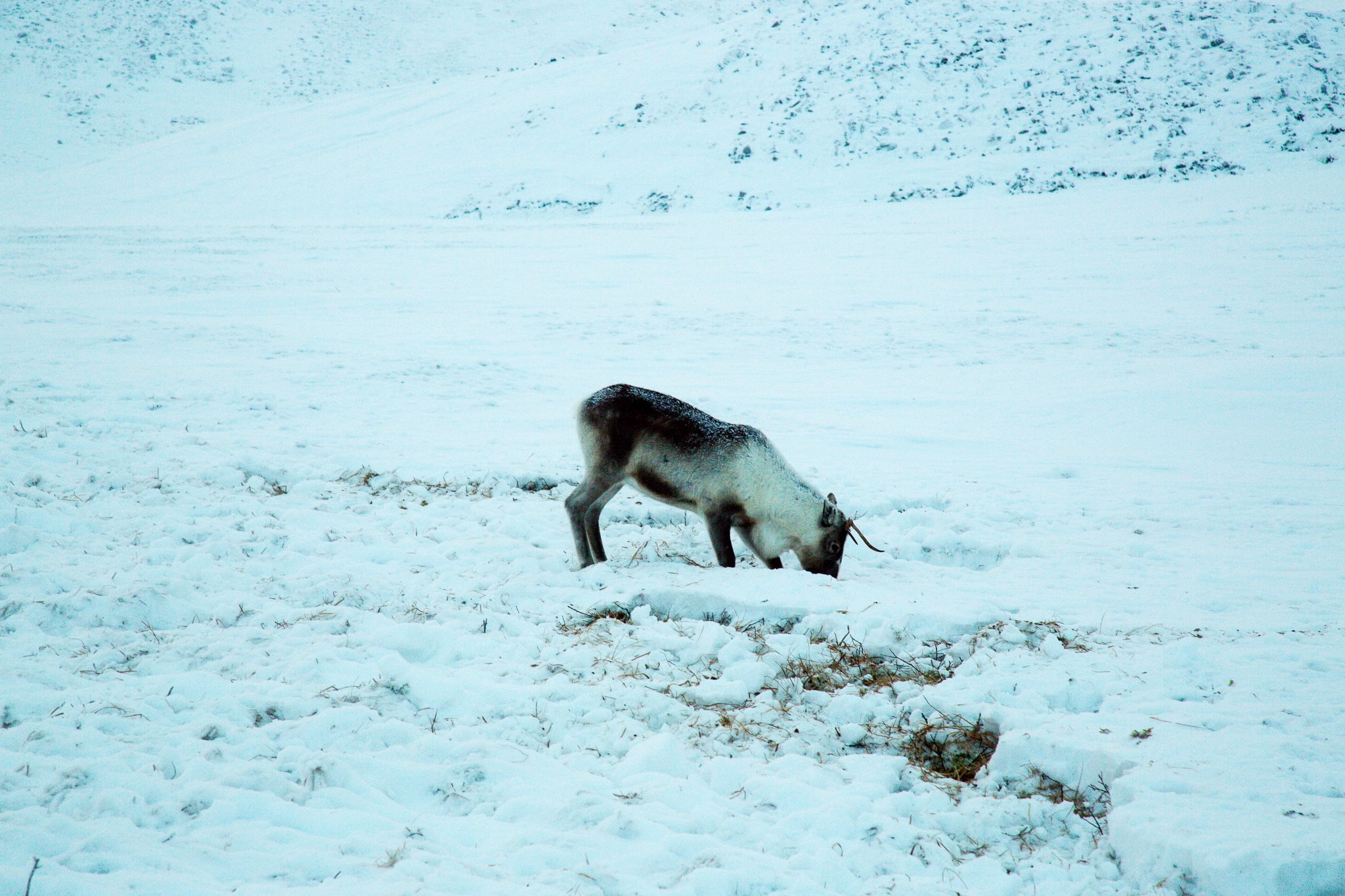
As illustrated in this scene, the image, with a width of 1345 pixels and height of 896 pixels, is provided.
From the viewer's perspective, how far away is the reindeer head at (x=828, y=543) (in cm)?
612

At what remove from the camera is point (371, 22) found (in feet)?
194

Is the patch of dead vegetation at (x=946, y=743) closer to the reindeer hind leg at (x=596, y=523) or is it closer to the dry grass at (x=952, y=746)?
the dry grass at (x=952, y=746)

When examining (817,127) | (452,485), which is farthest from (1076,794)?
(817,127)

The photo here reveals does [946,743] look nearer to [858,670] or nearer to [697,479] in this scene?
[858,670]

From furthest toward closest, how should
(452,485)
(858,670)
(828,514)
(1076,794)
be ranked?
(452,485)
(828,514)
(858,670)
(1076,794)

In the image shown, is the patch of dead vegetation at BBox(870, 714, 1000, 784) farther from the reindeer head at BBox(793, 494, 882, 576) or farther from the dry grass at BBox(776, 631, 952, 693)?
the reindeer head at BBox(793, 494, 882, 576)

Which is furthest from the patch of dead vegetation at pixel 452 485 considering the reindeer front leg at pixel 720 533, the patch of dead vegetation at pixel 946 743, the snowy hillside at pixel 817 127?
the snowy hillside at pixel 817 127

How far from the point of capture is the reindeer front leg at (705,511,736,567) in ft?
20.2

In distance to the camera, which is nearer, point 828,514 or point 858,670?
point 858,670

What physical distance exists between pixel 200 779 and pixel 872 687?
302 cm

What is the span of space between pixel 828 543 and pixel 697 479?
1072 millimetres

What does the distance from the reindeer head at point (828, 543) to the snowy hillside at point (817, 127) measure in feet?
68.4

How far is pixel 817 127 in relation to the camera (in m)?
29.6

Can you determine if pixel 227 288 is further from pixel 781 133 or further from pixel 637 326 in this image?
pixel 781 133
